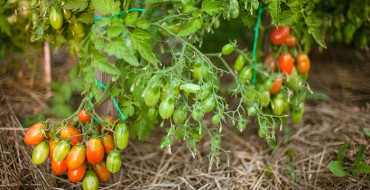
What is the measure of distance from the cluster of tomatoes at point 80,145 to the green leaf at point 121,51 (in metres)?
0.30

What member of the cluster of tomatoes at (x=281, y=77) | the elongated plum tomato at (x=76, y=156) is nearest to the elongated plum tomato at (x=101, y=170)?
the elongated plum tomato at (x=76, y=156)

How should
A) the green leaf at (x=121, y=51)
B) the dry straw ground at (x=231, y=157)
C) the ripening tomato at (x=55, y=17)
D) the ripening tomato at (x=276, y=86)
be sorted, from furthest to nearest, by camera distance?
1. the ripening tomato at (x=276, y=86)
2. the dry straw ground at (x=231, y=157)
3. the ripening tomato at (x=55, y=17)
4. the green leaf at (x=121, y=51)

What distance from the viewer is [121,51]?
1111 millimetres

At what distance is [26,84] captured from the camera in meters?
2.35

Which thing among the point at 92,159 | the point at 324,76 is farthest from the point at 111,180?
the point at 324,76

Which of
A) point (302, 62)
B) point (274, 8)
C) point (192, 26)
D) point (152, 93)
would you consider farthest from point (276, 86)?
point (152, 93)

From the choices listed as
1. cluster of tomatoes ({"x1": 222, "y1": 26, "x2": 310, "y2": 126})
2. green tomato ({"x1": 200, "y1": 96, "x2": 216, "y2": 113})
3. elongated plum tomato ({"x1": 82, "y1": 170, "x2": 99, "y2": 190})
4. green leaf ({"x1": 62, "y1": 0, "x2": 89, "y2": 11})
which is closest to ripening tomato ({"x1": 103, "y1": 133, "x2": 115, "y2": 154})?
elongated plum tomato ({"x1": 82, "y1": 170, "x2": 99, "y2": 190})

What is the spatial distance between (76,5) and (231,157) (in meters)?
0.96

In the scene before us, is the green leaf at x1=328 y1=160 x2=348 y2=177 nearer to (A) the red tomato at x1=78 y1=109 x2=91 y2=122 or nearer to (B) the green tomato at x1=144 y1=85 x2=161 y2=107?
(B) the green tomato at x1=144 y1=85 x2=161 y2=107

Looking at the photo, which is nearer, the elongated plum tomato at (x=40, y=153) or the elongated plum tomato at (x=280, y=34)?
the elongated plum tomato at (x=40, y=153)

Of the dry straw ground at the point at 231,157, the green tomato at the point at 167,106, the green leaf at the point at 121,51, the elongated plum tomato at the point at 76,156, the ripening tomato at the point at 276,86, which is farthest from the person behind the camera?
the ripening tomato at the point at 276,86

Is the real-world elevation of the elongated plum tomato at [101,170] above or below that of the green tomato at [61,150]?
below

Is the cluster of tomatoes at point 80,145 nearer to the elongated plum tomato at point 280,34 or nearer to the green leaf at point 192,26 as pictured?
the green leaf at point 192,26

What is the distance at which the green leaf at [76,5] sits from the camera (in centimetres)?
142
